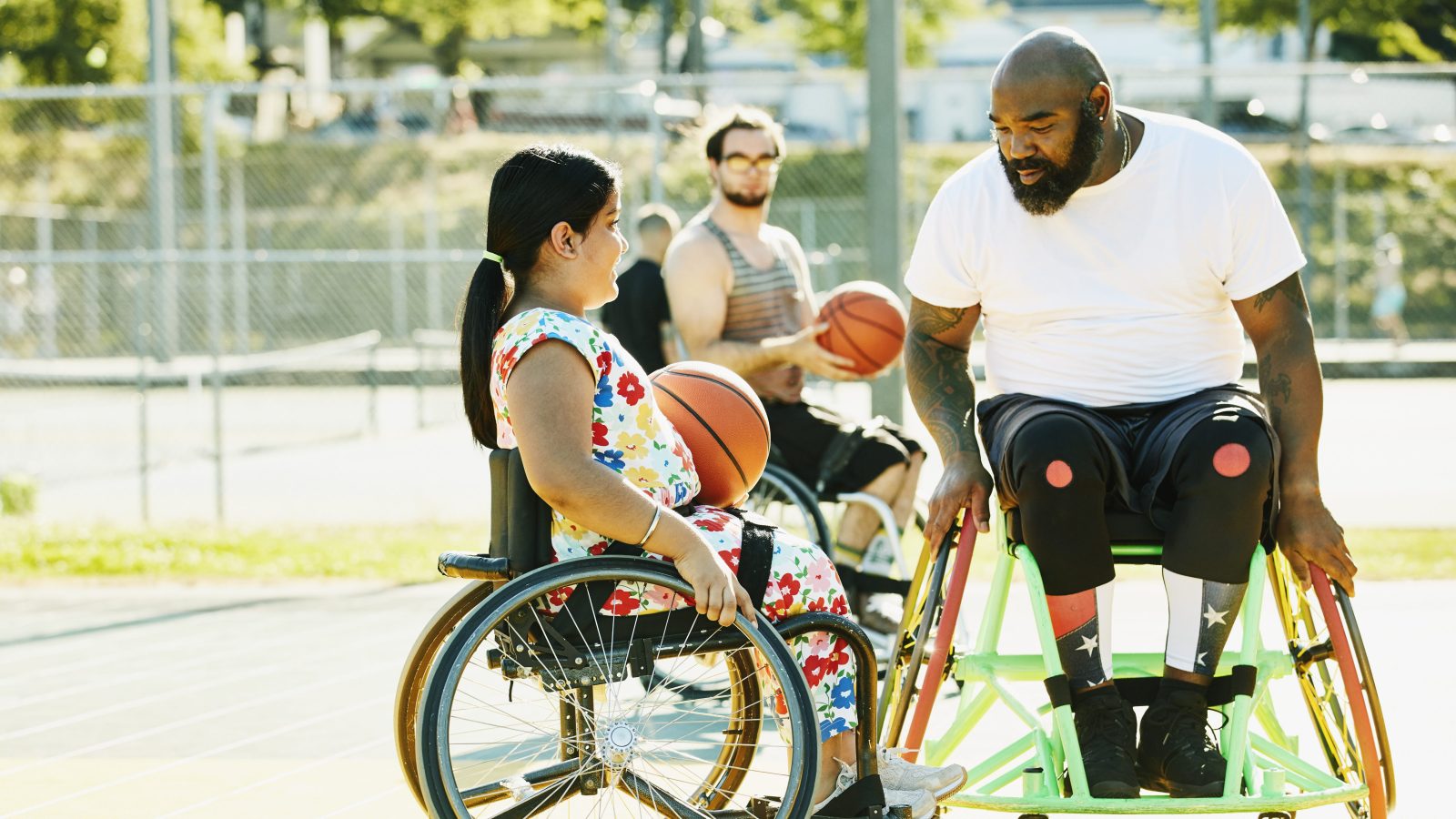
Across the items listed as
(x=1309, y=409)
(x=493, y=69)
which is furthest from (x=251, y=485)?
(x=493, y=69)

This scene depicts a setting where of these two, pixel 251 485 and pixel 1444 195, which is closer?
pixel 251 485

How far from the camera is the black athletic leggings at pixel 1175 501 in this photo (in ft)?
10.7

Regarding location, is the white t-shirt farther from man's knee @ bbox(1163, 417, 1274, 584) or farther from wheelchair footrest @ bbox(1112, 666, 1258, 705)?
wheelchair footrest @ bbox(1112, 666, 1258, 705)

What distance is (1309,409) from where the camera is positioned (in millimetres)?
3486

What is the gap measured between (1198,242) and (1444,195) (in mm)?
18409

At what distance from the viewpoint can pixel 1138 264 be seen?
3.62m

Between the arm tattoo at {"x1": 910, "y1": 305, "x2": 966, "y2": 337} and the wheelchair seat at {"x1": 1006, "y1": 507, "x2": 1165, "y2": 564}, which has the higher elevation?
the arm tattoo at {"x1": 910, "y1": 305, "x2": 966, "y2": 337}

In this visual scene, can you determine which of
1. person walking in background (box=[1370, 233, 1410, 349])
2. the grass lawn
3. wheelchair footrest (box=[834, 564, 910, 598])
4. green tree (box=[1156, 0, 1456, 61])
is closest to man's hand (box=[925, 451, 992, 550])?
wheelchair footrest (box=[834, 564, 910, 598])

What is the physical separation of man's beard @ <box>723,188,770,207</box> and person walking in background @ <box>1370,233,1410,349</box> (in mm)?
14332

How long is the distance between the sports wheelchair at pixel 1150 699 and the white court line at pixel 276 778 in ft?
4.92

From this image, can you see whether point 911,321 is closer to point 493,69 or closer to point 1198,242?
point 1198,242

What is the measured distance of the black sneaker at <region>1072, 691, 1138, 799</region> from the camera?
3172 millimetres

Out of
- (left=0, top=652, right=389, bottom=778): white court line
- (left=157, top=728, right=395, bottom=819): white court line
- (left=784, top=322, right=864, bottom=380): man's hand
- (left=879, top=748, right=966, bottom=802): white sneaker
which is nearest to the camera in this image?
(left=879, top=748, right=966, bottom=802): white sneaker

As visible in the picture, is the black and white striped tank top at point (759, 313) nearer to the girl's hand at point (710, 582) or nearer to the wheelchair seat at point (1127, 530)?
the wheelchair seat at point (1127, 530)
